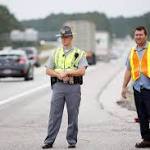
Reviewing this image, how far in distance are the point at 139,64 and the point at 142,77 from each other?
201mm

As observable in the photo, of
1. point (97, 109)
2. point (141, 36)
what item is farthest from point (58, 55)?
point (97, 109)

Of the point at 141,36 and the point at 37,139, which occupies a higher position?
the point at 141,36

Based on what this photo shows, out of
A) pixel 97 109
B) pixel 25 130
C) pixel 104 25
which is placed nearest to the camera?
pixel 25 130

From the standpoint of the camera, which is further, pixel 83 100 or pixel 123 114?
pixel 83 100

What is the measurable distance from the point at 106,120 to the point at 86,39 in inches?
2113

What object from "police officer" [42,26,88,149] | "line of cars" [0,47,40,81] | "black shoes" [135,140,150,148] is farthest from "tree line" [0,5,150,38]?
"black shoes" [135,140,150,148]

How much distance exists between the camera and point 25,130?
12805 millimetres

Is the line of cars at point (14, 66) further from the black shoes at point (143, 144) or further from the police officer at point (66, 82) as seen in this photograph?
the black shoes at point (143, 144)

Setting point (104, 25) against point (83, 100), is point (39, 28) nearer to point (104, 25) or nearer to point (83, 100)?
point (104, 25)

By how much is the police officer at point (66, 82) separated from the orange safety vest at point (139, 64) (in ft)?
2.25

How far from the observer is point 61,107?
412 inches

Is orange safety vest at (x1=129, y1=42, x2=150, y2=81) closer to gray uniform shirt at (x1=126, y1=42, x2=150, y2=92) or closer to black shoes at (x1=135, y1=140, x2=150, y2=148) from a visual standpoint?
gray uniform shirt at (x1=126, y1=42, x2=150, y2=92)

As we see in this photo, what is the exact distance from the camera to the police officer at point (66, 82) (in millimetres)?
10367

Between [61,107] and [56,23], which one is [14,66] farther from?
[56,23]
